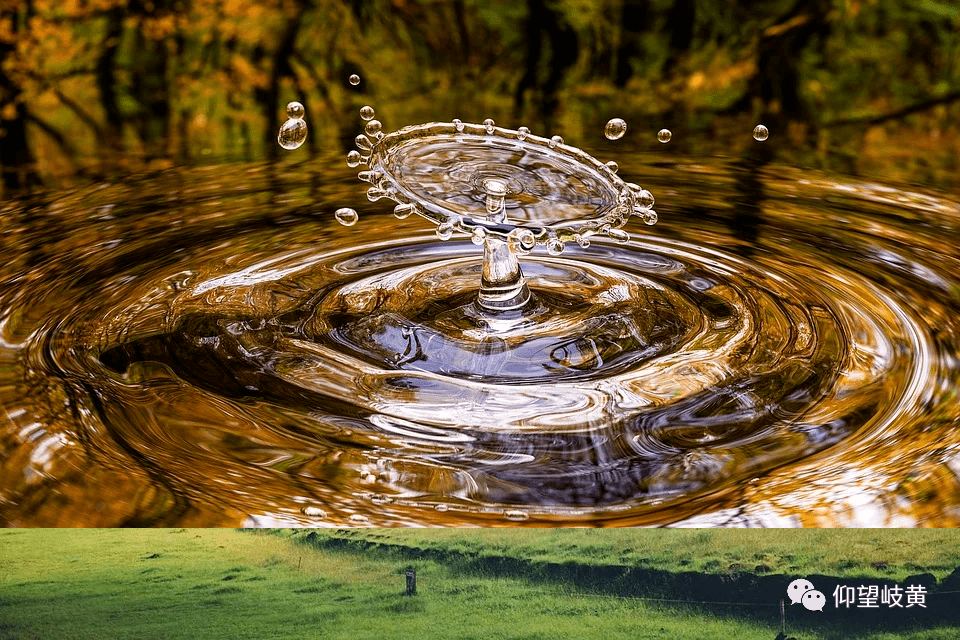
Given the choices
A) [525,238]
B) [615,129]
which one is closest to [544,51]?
[615,129]

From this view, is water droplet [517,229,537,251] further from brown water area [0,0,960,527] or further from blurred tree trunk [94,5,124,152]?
blurred tree trunk [94,5,124,152]

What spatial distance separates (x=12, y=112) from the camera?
179 centimetres

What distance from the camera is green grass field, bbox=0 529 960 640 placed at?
2.80 feet

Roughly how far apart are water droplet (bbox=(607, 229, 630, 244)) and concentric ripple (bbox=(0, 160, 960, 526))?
0.05 ft

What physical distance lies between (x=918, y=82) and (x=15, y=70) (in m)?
1.41

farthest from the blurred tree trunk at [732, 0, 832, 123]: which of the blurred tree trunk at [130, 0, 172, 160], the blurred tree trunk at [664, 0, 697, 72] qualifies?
the blurred tree trunk at [130, 0, 172, 160]

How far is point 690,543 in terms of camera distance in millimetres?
839

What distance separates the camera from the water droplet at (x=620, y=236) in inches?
55.0

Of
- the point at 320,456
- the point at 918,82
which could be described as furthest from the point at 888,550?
the point at 918,82

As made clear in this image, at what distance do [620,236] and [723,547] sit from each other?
63 centimetres

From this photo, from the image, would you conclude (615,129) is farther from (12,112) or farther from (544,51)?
(12,112)

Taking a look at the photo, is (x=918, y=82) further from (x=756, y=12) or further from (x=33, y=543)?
(x=33, y=543)

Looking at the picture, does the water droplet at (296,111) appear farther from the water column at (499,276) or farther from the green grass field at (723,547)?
the green grass field at (723,547)

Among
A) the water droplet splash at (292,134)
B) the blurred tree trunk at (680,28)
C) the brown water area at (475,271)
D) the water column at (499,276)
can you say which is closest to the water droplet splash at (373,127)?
the brown water area at (475,271)
